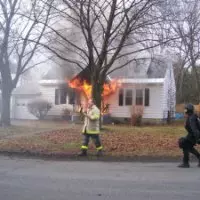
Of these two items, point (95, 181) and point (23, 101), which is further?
point (23, 101)

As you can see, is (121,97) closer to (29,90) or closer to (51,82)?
(51,82)

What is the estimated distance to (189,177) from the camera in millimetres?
8328

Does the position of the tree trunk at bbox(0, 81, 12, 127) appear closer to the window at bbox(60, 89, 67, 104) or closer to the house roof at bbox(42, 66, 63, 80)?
the house roof at bbox(42, 66, 63, 80)

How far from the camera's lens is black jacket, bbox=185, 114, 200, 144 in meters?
9.63

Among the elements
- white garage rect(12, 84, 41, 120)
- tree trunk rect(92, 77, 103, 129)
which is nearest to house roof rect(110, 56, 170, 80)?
white garage rect(12, 84, 41, 120)

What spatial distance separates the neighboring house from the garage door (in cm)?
206

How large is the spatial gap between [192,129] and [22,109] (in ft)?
77.1

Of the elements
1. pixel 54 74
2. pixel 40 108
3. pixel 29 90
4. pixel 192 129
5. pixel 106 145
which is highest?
pixel 54 74

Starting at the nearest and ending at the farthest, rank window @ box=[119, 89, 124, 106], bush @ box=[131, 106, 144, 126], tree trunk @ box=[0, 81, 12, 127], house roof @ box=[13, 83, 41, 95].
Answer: tree trunk @ box=[0, 81, 12, 127]
bush @ box=[131, 106, 144, 126]
window @ box=[119, 89, 124, 106]
house roof @ box=[13, 83, 41, 95]

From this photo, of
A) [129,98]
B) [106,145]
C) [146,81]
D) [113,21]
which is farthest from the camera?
[129,98]

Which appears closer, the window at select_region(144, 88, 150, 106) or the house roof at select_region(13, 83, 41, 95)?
the window at select_region(144, 88, 150, 106)

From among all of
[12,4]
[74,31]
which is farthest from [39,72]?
[74,31]

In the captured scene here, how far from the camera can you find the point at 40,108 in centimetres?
2844

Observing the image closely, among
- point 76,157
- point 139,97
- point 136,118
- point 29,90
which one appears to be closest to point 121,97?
point 139,97
